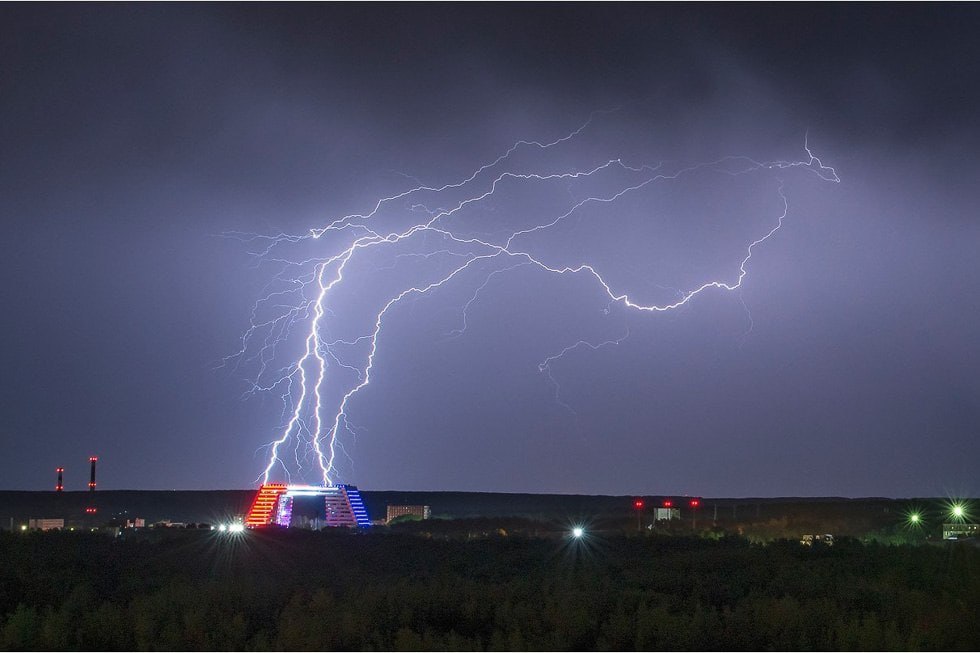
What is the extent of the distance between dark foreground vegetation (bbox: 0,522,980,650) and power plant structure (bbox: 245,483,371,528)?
1758 cm

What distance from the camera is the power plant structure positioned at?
45750 millimetres

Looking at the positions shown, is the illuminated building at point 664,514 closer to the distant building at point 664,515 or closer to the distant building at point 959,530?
the distant building at point 664,515

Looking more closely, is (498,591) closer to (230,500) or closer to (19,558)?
(19,558)

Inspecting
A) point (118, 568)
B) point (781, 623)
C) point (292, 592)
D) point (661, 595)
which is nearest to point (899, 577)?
point (661, 595)

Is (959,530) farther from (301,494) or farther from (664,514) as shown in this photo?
(301,494)

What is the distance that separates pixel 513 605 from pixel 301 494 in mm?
31553

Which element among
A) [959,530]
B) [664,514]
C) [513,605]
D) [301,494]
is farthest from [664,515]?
[513,605]

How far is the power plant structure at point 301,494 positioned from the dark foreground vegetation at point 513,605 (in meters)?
17.6

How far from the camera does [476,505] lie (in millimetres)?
142125

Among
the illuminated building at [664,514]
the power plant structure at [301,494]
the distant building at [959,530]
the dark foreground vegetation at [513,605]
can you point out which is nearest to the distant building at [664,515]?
the illuminated building at [664,514]

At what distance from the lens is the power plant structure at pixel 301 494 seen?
150 feet

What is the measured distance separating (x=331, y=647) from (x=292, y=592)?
5.23 m

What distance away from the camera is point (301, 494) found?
46.5m

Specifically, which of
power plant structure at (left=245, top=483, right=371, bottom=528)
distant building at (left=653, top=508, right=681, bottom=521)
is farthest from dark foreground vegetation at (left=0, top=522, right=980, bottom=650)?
distant building at (left=653, top=508, right=681, bottom=521)
